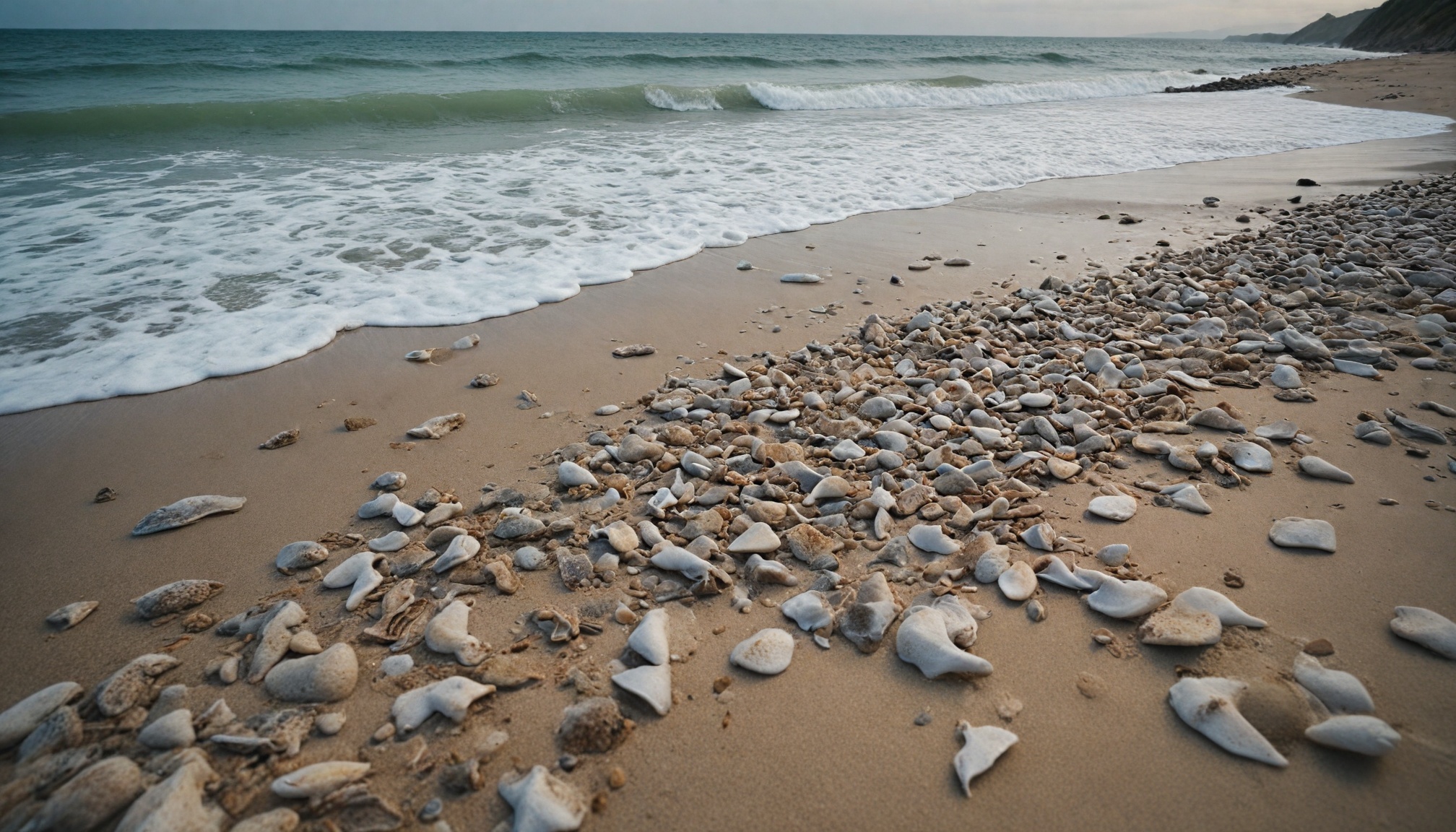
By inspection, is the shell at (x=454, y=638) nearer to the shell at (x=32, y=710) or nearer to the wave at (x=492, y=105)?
the shell at (x=32, y=710)

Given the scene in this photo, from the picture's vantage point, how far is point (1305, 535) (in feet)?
5.70

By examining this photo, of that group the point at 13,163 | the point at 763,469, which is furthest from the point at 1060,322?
the point at 13,163

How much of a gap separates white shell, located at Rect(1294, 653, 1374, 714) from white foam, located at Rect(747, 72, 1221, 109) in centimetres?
1483

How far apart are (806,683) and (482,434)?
1.65m

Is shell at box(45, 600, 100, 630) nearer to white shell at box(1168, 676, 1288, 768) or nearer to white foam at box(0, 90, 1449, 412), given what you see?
white foam at box(0, 90, 1449, 412)

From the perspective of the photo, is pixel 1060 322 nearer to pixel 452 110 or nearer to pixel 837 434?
pixel 837 434

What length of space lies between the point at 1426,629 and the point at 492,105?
13529 millimetres

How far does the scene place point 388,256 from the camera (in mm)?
4355

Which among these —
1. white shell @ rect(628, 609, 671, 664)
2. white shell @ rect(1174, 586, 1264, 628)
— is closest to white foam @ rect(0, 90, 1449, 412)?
white shell @ rect(628, 609, 671, 664)

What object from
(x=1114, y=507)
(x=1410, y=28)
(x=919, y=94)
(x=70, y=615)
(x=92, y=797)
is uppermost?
(x=1410, y=28)

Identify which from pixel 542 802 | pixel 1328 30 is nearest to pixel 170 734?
pixel 542 802

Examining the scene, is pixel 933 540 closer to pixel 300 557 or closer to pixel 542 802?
pixel 542 802

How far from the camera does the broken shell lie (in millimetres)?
1841

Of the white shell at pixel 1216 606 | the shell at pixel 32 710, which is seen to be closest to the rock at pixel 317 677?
the shell at pixel 32 710
